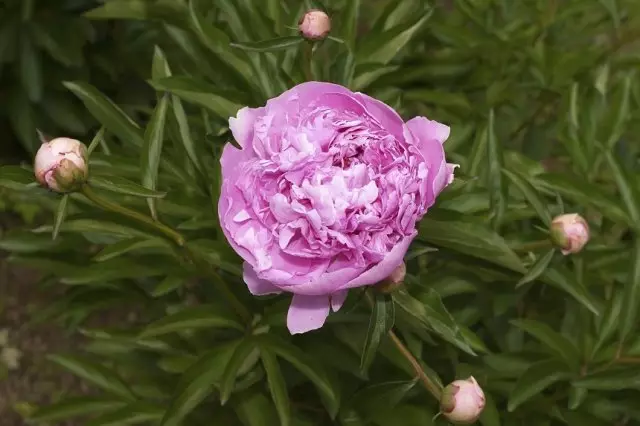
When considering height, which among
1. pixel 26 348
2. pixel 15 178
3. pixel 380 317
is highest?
pixel 15 178

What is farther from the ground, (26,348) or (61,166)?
(61,166)

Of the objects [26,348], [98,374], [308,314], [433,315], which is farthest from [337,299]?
[26,348]

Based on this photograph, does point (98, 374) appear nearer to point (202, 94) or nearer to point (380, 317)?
point (202, 94)

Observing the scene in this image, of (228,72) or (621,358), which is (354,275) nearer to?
(621,358)

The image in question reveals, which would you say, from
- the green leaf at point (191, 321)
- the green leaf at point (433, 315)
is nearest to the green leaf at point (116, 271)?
the green leaf at point (191, 321)

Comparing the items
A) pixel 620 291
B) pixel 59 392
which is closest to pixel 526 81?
pixel 620 291

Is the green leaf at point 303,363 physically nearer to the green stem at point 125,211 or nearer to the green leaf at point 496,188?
the green stem at point 125,211

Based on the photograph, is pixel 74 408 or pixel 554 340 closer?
pixel 554 340
